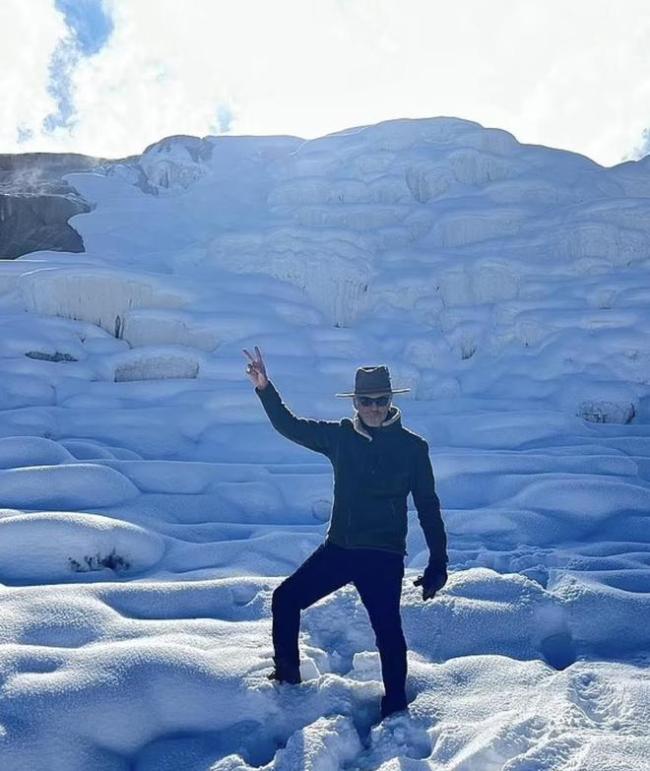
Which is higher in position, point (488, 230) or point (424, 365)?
point (488, 230)

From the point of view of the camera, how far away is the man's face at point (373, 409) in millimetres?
3217

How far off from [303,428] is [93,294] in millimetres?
12484

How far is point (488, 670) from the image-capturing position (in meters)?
3.70

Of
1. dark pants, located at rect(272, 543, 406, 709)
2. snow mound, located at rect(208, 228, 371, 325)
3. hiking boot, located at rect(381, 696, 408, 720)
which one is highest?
snow mound, located at rect(208, 228, 371, 325)

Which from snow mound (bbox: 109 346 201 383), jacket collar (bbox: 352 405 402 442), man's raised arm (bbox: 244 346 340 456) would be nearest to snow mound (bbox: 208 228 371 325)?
snow mound (bbox: 109 346 201 383)

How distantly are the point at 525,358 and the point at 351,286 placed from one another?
536cm

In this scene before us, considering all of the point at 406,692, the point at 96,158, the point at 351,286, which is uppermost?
the point at 96,158

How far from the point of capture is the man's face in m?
3.22

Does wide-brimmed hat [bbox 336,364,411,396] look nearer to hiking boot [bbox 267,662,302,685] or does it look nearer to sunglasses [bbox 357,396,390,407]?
sunglasses [bbox 357,396,390,407]

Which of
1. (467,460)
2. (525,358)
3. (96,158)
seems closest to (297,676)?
(467,460)

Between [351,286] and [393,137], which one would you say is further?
[393,137]

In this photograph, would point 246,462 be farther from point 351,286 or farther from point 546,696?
point 351,286

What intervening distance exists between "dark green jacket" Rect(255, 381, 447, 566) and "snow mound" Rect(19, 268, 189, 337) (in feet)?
41.3

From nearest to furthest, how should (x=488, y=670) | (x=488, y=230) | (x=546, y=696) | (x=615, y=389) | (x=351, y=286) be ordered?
(x=546, y=696) < (x=488, y=670) < (x=615, y=389) < (x=351, y=286) < (x=488, y=230)
